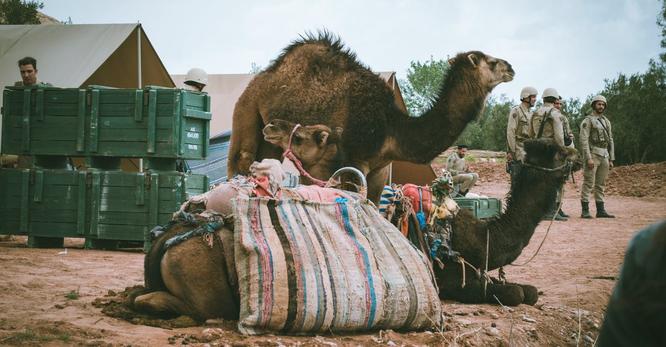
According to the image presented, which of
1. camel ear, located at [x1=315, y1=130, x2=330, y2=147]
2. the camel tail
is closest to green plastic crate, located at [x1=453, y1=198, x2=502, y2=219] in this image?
camel ear, located at [x1=315, y1=130, x2=330, y2=147]

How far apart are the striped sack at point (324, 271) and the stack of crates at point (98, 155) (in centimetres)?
447

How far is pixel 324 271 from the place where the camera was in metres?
3.70

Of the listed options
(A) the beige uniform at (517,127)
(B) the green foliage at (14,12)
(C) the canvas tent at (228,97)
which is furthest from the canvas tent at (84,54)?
(B) the green foliage at (14,12)

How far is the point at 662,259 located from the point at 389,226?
11.4 feet

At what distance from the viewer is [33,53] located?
13.2 metres

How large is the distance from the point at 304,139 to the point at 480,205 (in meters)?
5.53

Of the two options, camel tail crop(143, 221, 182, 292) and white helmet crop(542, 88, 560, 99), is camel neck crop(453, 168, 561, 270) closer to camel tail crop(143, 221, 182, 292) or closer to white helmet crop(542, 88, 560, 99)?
camel tail crop(143, 221, 182, 292)

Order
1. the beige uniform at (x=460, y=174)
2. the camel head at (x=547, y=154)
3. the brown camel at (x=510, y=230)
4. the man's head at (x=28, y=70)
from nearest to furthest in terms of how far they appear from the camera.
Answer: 1. the brown camel at (x=510, y=230)
2. the camel head at (x=547, y=154)
3. the man's head at (x=28, y=70)
4. the beige uniform at (x=460, y=174)

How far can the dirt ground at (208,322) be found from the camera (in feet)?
11.3

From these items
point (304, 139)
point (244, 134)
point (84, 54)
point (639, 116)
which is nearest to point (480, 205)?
point (244, 134)

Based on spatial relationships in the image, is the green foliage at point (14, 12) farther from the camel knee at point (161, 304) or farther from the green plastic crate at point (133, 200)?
→ the camel knee at point (161, 304)

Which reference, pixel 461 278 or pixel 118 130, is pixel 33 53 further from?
pixel 461 278

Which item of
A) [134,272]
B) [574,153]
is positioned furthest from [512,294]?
[134,272]

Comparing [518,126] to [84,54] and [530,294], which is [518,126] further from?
[84,54]
